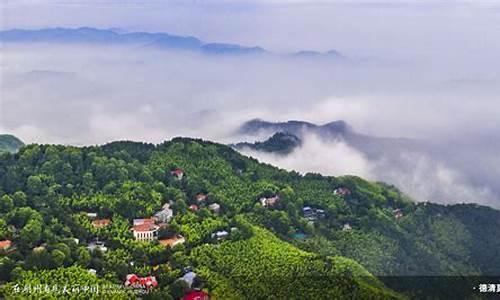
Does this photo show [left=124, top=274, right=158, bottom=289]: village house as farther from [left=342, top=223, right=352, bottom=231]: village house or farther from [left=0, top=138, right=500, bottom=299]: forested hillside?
[left=342, top=223, right=352, bottom=231]: village house

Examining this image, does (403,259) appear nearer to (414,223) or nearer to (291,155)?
(414,223)

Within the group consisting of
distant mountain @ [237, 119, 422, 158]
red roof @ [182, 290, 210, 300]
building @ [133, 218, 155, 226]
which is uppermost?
distant mountain @ [237, 119, 422, 158]

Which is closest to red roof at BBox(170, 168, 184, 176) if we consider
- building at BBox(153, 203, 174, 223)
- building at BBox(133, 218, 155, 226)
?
building at BBox(153, 203, 174, 223)

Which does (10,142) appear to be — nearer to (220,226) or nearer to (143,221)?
(143,221)

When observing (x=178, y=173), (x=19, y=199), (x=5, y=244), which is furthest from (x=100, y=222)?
(x=178, y=173)

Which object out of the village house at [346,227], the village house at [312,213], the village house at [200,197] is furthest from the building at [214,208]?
the village house at [346,227]

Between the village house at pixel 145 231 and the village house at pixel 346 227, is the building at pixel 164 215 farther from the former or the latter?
the village house at pixel 346 227

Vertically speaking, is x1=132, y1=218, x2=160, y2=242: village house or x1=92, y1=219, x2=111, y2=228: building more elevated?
x1=92, y1=219, x2=111, y2=228: building
